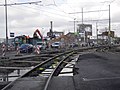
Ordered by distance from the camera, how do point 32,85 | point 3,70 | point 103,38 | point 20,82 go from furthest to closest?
point 103,38 < point 3,70 < point 20,82 < point 32,85

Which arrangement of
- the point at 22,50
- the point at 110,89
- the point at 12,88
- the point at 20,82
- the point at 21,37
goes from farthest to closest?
the point at 21,37 → the point at 22,50 → the point at 20,82 → the point at 12,88 → the point at 110,89

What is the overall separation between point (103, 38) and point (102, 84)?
15949cm

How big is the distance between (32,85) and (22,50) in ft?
131

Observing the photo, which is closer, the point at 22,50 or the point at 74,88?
the point at 74,88

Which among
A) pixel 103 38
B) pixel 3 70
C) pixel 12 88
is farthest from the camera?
pixel 103 38

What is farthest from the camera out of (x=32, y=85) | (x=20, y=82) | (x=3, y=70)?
(x=3, y=70)

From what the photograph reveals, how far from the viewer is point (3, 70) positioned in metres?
19.0

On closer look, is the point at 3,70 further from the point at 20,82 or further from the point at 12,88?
the point at 12,88

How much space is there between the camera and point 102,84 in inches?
444

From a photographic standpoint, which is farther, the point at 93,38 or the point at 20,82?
the point at 93,38

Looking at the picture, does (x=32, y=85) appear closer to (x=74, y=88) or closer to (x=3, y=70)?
(x=74, y=88)

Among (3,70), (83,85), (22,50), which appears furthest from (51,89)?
(22,50)

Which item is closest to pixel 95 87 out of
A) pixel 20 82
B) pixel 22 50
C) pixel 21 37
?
pixel 20 82

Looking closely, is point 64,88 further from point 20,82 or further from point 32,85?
point 20,82
